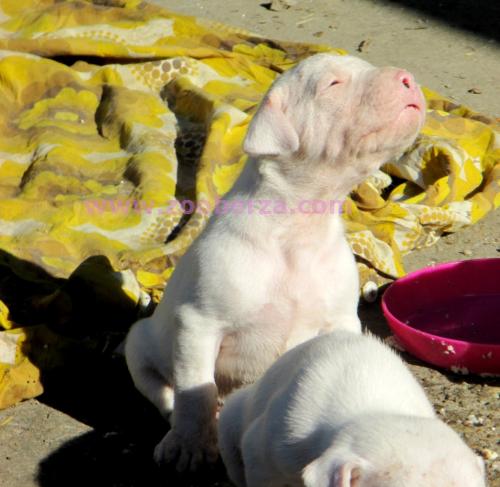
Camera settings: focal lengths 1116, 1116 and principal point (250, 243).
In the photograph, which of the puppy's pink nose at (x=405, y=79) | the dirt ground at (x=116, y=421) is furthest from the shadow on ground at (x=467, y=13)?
the puppy's pink nose at (x=405, y=79)

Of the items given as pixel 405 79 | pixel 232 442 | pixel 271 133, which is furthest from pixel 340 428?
pixel 405 79

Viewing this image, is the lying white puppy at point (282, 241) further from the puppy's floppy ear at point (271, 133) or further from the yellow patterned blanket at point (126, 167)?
the yellow patterned blanket at point (126, 167)

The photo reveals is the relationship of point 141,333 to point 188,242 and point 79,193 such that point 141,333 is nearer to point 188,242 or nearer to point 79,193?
point 188,242

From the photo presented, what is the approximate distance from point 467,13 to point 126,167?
3.62 m

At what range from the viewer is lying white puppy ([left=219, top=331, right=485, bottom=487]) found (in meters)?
2.54

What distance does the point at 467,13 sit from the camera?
8164mm

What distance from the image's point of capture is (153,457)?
3.82 m

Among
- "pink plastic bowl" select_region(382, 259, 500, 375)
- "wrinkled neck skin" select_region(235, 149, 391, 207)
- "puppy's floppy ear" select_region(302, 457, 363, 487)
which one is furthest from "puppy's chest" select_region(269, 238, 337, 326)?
"puppy's floppy ear" select_region(302, 457, 363, 487)

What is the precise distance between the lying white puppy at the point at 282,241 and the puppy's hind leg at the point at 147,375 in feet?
0.83

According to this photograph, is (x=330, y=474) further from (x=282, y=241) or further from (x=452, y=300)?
(x=452, y=300)

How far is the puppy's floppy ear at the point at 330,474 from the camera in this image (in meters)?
2.47

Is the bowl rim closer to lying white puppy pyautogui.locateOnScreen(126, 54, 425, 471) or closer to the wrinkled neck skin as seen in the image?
lying white puppy pyautogui.locateOnScreen(126, 54, 425, 471)

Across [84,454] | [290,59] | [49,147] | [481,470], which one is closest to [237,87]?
[290,59]

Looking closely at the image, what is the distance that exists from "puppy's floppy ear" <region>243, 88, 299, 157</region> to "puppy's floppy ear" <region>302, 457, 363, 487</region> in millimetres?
1310
